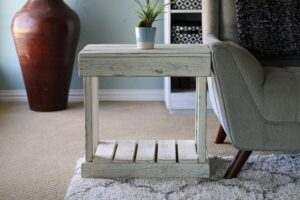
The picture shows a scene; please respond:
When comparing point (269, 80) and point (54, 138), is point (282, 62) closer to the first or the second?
point (269, 80)

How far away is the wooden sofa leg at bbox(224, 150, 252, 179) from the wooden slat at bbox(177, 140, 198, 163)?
127 mm

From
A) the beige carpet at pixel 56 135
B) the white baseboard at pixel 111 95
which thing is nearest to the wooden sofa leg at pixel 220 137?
the beige carpet at pixel 56 135

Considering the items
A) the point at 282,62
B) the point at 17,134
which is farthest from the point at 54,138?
the point at 282,62

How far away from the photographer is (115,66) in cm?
171

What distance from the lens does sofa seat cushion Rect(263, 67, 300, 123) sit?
5.40ft

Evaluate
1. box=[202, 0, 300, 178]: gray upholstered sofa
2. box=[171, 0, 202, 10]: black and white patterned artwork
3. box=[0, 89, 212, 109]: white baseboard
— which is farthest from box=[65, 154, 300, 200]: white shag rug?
box=[0, 89, 212, 109]: white baseboard

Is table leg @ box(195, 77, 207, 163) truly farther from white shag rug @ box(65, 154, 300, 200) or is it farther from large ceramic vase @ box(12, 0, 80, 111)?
large ceramic vase @ box(12, 0, 80, 111)

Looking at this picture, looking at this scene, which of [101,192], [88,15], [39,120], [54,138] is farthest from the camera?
[88,15]

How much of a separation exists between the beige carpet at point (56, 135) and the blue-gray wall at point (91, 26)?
9.4 inches

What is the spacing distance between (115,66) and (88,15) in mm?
1522

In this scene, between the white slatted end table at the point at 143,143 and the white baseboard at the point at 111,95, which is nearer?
the white slatted end table at the point at 143,143

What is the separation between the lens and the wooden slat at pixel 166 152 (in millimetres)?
1808

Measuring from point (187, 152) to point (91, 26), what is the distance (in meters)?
1.53

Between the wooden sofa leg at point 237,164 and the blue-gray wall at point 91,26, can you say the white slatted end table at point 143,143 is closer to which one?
the wooden sofa leg at point 237,164
